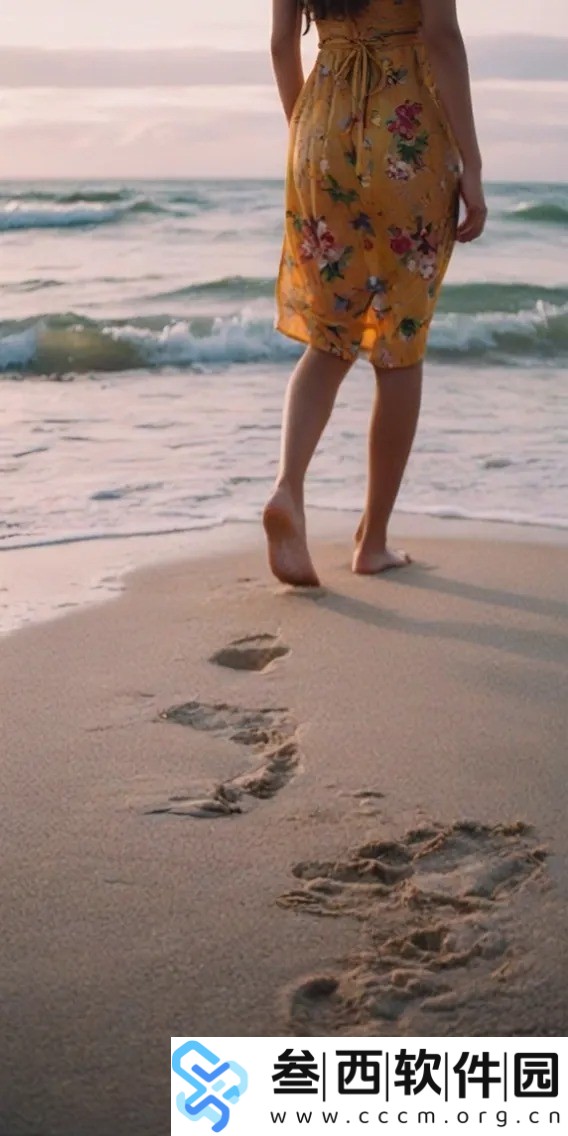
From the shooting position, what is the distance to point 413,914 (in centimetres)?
177

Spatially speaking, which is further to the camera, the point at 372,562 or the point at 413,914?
the point at 372,562

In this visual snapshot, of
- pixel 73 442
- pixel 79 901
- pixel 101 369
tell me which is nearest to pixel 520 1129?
pixel 79 901

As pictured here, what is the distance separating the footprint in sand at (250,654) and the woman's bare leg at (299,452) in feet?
1.16

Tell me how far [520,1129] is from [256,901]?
1.45 ft

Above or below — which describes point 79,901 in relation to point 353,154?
below

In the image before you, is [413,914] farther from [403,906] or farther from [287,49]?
[287,49]

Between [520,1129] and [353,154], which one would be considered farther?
[353,154]

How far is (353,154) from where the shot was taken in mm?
3014

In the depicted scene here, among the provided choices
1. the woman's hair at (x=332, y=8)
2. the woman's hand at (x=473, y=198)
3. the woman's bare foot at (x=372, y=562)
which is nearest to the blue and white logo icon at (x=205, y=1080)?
the woman's bare foot at (x=372, y=562)

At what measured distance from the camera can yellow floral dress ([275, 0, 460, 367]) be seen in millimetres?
2967

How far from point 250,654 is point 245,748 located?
0.46 meters

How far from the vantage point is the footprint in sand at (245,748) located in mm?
2074

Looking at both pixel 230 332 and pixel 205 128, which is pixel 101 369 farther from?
pixel 205 128

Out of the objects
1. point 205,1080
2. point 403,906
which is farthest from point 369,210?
point 205,1080
